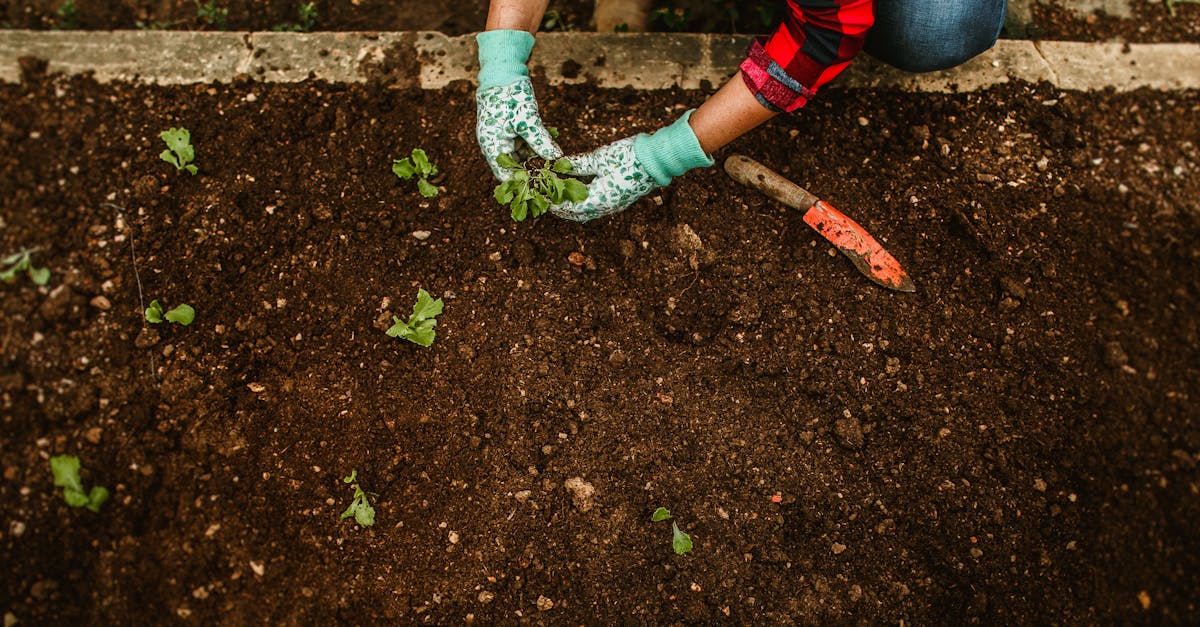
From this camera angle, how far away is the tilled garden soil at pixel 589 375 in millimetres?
1635

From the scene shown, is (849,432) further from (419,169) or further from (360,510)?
(419,169)

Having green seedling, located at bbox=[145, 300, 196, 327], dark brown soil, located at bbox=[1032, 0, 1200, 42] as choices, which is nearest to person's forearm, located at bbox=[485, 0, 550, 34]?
green seedling, located at bbox=[145, 300, 196, 327]

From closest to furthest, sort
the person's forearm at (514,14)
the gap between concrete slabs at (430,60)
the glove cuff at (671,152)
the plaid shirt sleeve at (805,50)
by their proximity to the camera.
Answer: the plaid shirt sleeve at (805,50), the glove cuff at (671,152), the person's forearm at (514,14), the gap between concrete slabs at (430,60)

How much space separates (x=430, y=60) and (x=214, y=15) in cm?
87

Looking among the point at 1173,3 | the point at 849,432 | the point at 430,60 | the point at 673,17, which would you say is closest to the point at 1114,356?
the point at 849,432

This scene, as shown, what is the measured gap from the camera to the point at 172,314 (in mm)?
Answer: 1742

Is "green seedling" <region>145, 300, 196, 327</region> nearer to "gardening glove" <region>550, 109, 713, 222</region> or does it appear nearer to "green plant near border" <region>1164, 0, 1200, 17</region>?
"gardening glove" <region>550, 109, 713, 222</region>

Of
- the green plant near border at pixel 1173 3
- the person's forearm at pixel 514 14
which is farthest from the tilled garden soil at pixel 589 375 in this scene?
the green plant near border at pixel 1173 3

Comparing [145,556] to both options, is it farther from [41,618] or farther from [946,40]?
[946,40]

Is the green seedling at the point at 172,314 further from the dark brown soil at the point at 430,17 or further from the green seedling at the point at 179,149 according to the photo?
the dark brown soil at the point at 430,17

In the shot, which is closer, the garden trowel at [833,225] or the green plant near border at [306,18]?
the garden trowel at [833,225]

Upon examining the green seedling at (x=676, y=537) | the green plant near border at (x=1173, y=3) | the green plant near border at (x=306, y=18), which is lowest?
the green seedling at (x=676, y=537)

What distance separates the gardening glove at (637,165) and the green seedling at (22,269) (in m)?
1.37

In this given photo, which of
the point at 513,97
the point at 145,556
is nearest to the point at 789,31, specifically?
the point at 513,97
